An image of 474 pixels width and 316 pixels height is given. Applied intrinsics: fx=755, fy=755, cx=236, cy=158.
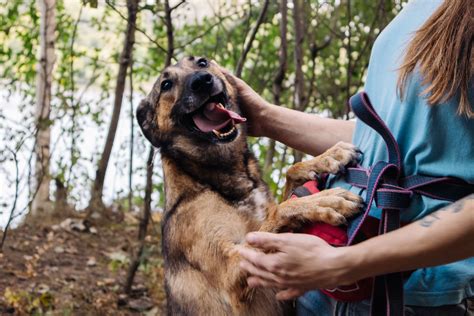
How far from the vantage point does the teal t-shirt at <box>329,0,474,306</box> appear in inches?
83.3

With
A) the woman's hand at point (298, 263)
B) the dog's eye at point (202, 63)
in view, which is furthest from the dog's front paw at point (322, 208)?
the dog's eye at point (202, 63)

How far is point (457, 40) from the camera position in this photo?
2.11m

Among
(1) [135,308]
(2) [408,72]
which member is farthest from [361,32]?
(2) [408,72]

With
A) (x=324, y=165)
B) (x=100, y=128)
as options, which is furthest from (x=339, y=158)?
(x=100, y=128)

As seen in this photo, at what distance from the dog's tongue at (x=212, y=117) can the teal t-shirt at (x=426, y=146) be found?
3.14 feet

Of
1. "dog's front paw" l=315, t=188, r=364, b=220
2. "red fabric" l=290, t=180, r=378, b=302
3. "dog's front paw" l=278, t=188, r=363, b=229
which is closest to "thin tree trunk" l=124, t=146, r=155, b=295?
"dog's front paw" l=278, t=188, r=363, b=229

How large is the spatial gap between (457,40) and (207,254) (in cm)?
131

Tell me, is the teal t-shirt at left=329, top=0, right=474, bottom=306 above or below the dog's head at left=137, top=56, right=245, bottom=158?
below

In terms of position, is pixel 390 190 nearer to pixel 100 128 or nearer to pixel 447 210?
pixel 447 210

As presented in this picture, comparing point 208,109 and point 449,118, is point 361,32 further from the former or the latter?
point 449,118

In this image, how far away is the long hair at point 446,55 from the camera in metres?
2.08

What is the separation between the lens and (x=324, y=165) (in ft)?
9.42

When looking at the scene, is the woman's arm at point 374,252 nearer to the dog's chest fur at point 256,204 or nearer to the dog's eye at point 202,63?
the dog's chest fur at point 256,204

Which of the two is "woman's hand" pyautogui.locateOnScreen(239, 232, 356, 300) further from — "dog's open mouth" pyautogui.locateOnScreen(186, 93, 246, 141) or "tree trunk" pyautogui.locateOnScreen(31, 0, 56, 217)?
"tree trunk" pyautogui.locateOnScreen(31, 0, 56, 217)
